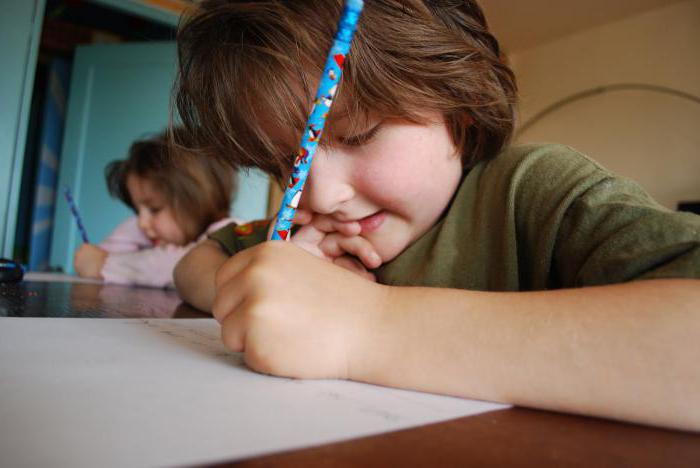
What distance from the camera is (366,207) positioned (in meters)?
0.51

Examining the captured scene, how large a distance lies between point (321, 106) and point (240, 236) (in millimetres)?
496

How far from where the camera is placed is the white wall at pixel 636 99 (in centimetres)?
209

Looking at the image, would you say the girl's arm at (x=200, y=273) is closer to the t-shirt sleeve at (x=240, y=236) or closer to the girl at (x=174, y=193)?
the t-shirt sleeve at (x=240, y=236)

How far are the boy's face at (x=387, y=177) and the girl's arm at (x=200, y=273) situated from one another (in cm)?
24

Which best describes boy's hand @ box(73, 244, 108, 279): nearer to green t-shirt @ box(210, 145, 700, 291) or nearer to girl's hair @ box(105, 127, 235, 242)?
girl's hair @ box(105, 127, 235, 242)

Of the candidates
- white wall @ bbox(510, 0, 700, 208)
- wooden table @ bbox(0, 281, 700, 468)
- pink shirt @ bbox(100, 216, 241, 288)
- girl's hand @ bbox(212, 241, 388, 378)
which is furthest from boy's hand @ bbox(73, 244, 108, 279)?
white wall @ bbox(510, 0, 700, 208)

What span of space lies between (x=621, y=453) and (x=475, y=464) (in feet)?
0.23

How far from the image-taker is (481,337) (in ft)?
0.90

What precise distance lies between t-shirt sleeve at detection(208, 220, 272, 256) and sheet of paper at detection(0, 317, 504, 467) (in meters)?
0.41

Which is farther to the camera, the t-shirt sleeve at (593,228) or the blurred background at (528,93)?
the blurred background at (528,93)

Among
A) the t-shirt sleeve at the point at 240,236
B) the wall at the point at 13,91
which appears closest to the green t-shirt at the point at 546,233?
the t-shirt sleeve at the point at 240,236

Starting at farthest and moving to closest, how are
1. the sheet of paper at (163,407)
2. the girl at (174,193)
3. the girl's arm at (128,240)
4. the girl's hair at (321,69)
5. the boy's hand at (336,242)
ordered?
the girl's arm at (128,240) < the girl at (174,193) < the boy's hand at (336,242) < the girl's hair at (321,69) < the sheet of paper at (163,407)

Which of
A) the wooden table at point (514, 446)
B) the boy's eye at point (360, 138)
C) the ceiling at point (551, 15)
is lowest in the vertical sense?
the wooden table at point (514, 446)

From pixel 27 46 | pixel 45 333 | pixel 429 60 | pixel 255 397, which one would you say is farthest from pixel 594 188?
pixel 27 46
